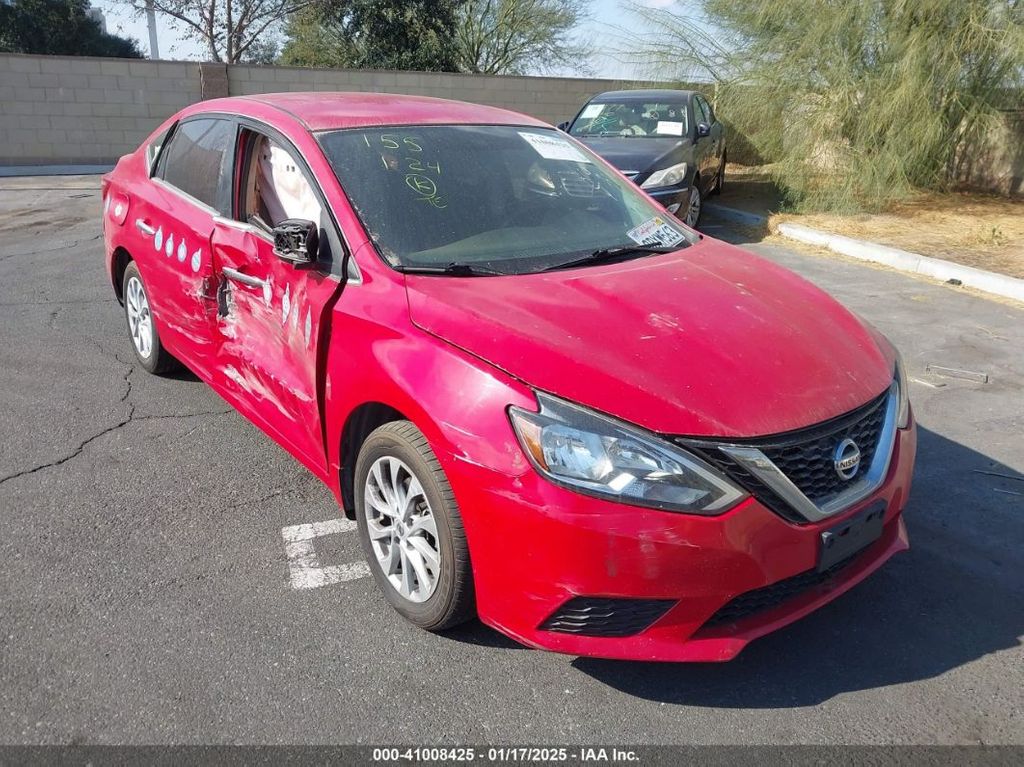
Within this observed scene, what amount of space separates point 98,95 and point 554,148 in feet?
54.2

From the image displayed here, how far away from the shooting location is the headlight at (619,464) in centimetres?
216

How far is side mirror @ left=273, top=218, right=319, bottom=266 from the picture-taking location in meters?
2.91

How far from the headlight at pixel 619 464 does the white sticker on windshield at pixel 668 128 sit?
8.52 m

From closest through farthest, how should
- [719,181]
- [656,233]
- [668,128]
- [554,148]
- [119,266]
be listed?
[656,233] → [554,148] → [119,266] → [668,128] → [719,181]

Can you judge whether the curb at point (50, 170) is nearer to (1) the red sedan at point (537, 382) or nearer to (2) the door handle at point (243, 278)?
(1) the red sedan at point (537, 382)

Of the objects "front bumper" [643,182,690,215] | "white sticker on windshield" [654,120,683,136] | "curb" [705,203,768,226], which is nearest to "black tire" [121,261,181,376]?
"front bumper" [643,182,690,215]

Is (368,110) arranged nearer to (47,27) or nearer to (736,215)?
(736,215)

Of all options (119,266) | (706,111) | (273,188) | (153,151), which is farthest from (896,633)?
(706,111)

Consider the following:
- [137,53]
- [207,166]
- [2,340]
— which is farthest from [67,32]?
[207,166]

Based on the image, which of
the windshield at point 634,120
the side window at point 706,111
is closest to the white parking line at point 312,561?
the windshield at point 634,120

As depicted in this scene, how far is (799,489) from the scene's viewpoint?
7.47ft

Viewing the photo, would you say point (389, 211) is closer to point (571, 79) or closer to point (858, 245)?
point (858, 245)

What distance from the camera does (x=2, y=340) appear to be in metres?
5.57

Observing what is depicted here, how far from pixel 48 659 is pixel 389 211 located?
6.10 feet
